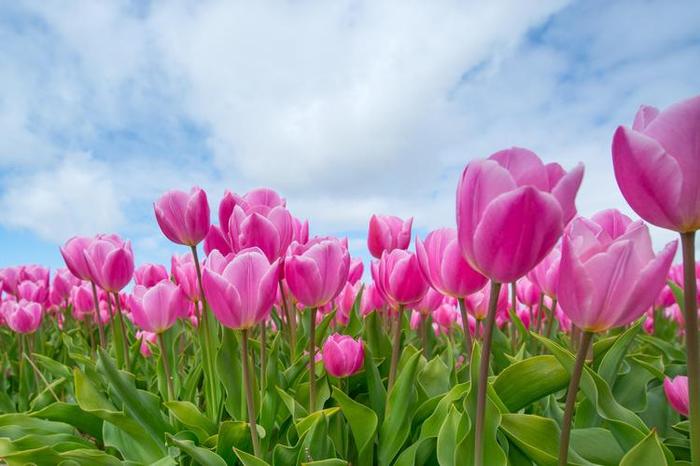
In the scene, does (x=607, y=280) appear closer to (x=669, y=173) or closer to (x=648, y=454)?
(x=669, y=173)

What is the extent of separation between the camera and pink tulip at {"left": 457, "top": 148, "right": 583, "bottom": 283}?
0.93 meters

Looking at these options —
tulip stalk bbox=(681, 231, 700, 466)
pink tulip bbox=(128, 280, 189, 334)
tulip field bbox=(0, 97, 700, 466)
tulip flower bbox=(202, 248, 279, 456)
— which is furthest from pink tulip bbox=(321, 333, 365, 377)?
tulip stalk bbox=(681, 231, 700, 466)

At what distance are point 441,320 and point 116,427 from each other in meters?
2.15

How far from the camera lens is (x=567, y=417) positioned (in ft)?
3.52

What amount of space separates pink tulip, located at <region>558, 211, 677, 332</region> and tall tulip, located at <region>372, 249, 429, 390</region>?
0.75m

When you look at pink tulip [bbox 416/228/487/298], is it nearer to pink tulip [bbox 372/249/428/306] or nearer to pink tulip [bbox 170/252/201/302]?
pink tulip [bbox 372/249/428/306]

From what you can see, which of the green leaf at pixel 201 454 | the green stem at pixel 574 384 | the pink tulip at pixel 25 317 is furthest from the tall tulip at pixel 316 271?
the pink tulip at pixel 25 317

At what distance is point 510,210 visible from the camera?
0.94m

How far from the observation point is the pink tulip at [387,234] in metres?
2.41

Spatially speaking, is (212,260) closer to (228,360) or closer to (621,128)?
(228,360)

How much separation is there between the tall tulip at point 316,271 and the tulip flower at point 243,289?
147mm

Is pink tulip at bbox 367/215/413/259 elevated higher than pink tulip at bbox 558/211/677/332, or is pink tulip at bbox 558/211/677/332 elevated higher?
pink tulip at bbox 367/215/413/259

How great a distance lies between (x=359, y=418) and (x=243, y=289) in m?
0.59

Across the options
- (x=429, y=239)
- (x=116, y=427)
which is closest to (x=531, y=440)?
(x=429, y=239)
